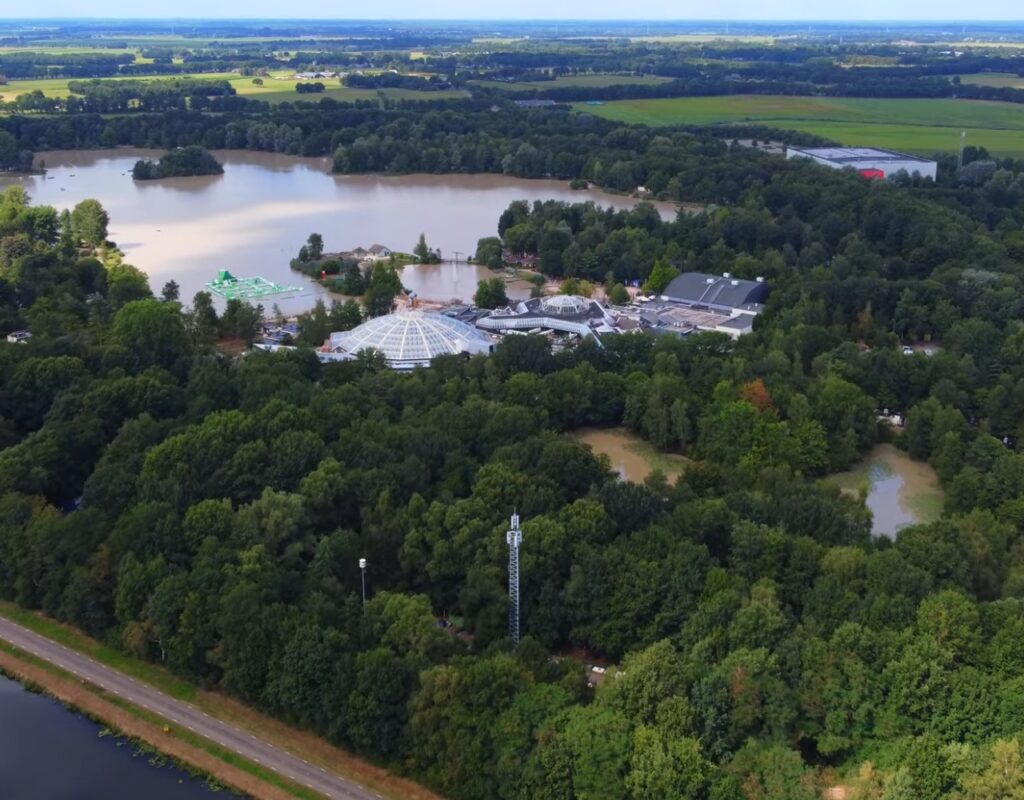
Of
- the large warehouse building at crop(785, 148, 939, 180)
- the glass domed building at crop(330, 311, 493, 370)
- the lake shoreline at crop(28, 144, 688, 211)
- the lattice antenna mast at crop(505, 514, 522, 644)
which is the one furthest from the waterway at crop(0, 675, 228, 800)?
the large warehouse building at crop(785, 148, 939, 180)

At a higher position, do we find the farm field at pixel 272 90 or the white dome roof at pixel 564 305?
the farm field at pixel 272 90

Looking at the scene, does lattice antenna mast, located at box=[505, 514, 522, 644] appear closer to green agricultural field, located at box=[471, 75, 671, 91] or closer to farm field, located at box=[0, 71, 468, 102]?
farm field, located at box=[0, 71, 468, 102]

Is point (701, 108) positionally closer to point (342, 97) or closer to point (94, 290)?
point (342, 97)

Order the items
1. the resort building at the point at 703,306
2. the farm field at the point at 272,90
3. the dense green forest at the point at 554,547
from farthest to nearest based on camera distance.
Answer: the farm field at the point at 272,90 < the resort building at the point at 703,306 < the dense green forest at the point at 554,547

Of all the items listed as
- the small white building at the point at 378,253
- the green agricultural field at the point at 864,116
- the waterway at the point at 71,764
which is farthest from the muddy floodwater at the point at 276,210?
the waterway at the point at 71,764

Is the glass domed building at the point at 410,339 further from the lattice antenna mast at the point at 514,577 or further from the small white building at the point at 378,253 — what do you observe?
the lattice antenna mast at the point at 514,577

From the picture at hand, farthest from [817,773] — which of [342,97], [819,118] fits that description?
[342,97]

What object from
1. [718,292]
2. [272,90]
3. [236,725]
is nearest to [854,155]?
[718,292]
